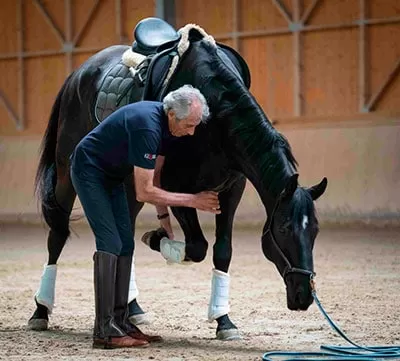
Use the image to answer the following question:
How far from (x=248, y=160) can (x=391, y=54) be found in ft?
32.5

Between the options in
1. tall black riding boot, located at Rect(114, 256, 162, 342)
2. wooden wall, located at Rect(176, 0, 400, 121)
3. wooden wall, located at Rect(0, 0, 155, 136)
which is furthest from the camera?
wooden wall, located at Rect(0, 0, 155, 136)

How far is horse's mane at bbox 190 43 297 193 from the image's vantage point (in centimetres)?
603

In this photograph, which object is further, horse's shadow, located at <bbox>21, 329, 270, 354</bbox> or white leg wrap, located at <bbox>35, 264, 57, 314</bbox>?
white leg wrap, located at <bbox>35, 264, 57, 314</bbox>

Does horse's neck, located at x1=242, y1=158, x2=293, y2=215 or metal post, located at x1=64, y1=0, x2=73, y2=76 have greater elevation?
metal post, located at x1=64, y1=0, x2=73, y2=76

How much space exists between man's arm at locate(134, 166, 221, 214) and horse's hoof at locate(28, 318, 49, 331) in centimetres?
157

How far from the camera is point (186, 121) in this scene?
5754mm

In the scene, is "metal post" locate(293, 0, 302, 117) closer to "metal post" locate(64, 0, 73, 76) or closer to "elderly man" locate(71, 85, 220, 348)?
"metal post" locate(64, 0, 73, 76)

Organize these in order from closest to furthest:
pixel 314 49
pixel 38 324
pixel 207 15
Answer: pixel 38 324
pixel 314 49
pixel 207 15

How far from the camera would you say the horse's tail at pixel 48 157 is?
7.91m

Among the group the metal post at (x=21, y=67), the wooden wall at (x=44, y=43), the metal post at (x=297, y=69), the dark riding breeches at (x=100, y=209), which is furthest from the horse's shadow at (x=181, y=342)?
the metal post at (x=21, y=67)

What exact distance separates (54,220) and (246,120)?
6.72ft

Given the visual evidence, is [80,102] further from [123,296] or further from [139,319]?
[123,296]

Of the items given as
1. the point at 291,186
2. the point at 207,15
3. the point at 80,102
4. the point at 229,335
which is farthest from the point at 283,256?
the point at 207,15

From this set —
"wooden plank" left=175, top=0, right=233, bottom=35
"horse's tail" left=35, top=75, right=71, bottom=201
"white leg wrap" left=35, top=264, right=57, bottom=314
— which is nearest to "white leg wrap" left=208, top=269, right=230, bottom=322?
"white leg wrap" left=35, top=264, right=57, bottom=314
